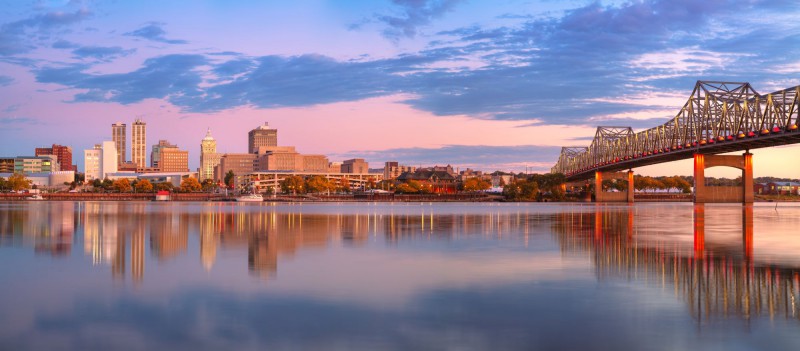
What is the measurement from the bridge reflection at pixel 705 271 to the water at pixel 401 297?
58 mm

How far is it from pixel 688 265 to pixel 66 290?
16670 mm

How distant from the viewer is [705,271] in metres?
20.5

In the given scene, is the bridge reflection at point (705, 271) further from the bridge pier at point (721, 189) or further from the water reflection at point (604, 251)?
the bridge pier at point (721, 189)

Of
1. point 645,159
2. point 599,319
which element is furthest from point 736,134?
point 599,319

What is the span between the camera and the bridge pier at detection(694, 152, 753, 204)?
108 m

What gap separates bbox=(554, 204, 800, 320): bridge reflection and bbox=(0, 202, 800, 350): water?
0.06 meters

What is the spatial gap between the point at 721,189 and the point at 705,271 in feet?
335

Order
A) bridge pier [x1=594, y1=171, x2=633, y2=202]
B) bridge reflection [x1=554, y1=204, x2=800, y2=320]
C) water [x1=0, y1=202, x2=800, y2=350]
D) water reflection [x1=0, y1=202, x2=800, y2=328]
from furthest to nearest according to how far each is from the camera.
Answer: bridge pier [x1=594, y1=171, x2=633, y2=202]
water reflection [x1=0, y1=202, x2=800, y2=328]
bridge reflection [x1=554, y1=204, x2=800, y2=320]
water [x1=0, y1=202, x2=800, y2=350]

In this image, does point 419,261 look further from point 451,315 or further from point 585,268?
point 451,315

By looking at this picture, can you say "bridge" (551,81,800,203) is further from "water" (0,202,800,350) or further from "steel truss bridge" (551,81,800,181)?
"water" (0,202,800,350)

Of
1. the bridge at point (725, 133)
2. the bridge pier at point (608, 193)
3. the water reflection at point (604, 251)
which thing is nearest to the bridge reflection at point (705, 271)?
the water reflection at point (604, 251)

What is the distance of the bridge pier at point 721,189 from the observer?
10762 centimetres

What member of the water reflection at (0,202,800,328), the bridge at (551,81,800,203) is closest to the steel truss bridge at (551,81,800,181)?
the bridge at (551,81,800,203)

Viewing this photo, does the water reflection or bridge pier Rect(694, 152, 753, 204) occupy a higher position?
bridge pier Rect(694, 152, 753, 204)
